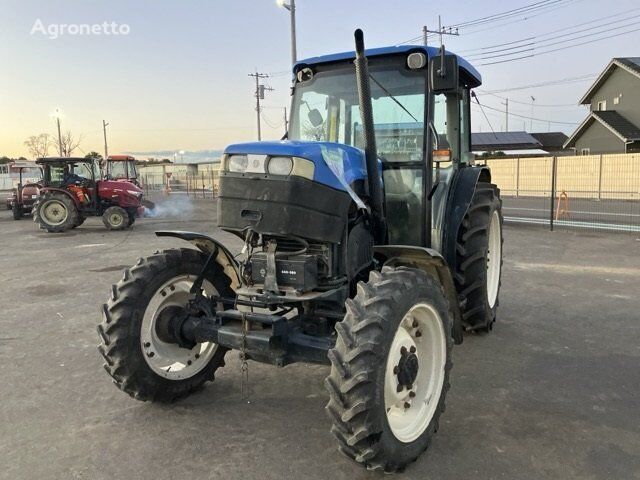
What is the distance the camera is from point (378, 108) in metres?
4.24

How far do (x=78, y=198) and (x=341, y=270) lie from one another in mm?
15737

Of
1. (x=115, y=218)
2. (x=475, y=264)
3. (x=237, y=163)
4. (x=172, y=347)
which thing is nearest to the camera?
(x=237, y=163)

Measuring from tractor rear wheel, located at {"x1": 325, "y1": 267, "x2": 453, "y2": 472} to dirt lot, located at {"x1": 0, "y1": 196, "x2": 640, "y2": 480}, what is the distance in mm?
218

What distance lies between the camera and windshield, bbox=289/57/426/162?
418cm

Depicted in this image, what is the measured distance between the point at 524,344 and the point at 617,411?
143 cm

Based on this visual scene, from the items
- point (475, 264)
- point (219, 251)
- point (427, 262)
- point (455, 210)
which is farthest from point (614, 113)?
point (219, 251)

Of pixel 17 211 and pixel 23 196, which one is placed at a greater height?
pixel 23 196

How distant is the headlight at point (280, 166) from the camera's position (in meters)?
3.29

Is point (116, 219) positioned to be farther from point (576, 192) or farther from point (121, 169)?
point (576, 192)

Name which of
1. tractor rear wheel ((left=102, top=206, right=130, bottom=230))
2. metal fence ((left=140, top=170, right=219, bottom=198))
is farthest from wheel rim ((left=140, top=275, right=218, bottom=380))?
metal fence ((left=140, top=170, right=219, bottom=198))

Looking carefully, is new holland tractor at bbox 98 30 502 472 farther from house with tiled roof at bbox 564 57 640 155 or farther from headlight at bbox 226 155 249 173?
house with tiled roof at bbox 564 57 640 155

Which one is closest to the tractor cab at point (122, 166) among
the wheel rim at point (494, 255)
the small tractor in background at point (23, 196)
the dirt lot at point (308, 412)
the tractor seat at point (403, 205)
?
the small tractor in background at point (23, 196)

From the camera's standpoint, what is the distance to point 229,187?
3.47 m

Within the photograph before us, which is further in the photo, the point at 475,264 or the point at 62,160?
the point at 62,160
